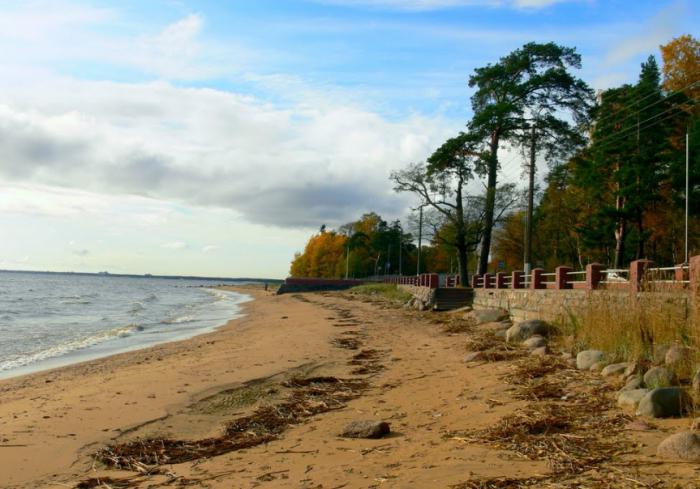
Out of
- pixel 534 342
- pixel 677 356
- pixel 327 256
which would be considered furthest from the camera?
pixel 327 256

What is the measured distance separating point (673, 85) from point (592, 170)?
634 centimetres

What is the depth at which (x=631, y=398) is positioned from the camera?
7227mm

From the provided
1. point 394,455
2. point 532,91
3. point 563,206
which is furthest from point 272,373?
point 563,206

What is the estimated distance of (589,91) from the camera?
1268 inches

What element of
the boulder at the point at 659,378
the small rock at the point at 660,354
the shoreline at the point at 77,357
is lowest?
the shoreline at the point at 77,357

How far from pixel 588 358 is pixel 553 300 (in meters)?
7.67

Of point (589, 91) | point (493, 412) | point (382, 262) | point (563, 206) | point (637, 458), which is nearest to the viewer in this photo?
point (637, 458)

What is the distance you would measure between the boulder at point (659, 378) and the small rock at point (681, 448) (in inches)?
82.9

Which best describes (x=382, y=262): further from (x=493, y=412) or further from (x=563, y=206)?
(x=493, y=412)

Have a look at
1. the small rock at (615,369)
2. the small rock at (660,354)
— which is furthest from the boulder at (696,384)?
the small rock at (615,369)

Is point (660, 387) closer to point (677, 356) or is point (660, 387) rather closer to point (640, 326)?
point (677, 356)

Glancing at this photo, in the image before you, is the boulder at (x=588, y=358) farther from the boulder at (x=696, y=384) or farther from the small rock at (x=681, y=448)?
the small rock at (x=681, y=448)

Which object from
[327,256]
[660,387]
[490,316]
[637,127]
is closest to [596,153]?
[637,127]

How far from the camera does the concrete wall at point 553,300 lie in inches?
368
